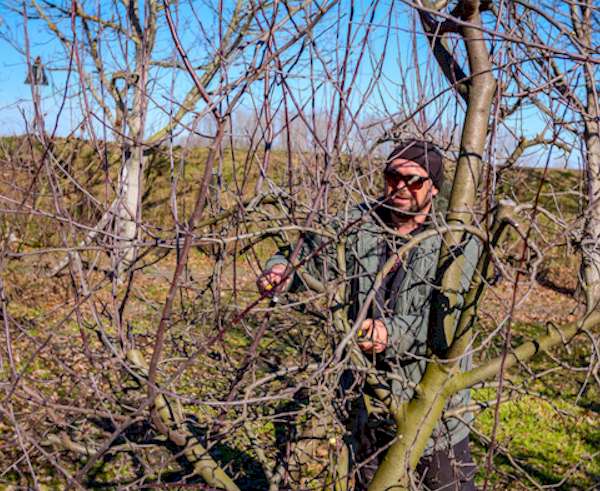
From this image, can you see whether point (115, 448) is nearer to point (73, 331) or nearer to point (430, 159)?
point (430, 159)

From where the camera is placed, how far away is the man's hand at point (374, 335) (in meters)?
1.85

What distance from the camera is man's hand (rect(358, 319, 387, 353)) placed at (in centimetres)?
185

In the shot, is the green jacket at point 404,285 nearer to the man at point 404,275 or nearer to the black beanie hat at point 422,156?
the man at point 404,275

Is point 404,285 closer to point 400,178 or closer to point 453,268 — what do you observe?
point 453,268

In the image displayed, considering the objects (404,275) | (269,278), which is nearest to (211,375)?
(404,275)

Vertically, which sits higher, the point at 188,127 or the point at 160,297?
the point at 188,127

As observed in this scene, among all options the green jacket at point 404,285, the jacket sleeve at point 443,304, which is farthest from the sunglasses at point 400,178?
the jacket sleeve at point 443,304

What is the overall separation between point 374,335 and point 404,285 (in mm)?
227

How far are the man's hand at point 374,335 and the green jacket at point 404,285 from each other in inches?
1.2

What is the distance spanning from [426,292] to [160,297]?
7.40m

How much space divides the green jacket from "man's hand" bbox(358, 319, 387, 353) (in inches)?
1.2

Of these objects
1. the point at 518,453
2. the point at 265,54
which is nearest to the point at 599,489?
the point at 518,453

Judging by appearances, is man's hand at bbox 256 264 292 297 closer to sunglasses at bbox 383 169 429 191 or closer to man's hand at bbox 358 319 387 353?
man's hand at bbox 358 319 387 353

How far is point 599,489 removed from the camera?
457 centimetres
